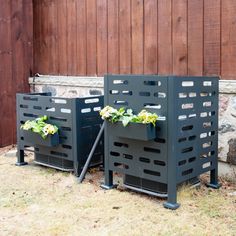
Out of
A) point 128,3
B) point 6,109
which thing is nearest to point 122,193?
point 128,3

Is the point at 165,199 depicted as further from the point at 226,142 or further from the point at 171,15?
the point at 171,15

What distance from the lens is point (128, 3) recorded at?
161 inches

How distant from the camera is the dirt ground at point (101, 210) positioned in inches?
97.3

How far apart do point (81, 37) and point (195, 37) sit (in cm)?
167

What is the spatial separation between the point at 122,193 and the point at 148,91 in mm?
855

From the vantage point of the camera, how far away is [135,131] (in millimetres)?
2871

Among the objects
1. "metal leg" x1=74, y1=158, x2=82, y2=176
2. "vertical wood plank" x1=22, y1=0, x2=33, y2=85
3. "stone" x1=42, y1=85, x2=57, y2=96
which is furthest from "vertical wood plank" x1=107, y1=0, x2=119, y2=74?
"vertical wood plank" x1=22, y1=0, x2=33, y2=85

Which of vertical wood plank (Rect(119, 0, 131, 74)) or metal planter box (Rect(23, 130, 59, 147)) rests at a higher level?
vertical wood plank (Rect(119, 0, 131, 74))

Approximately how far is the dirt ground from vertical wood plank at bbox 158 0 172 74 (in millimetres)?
1139

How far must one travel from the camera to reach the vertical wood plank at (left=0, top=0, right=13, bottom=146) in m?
4.98

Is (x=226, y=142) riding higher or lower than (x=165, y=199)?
higher

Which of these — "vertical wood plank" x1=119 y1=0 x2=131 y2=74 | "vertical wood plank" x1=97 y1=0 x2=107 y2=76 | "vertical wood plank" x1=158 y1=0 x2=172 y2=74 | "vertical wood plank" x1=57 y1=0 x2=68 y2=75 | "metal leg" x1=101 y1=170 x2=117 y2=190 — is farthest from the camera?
"vertical wood plank" x1=57 y1=0 x2=68 y2=75

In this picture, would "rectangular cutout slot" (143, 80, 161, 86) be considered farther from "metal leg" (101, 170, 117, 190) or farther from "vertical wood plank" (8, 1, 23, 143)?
"vertical wood plank" (8, 1, 23, 143)

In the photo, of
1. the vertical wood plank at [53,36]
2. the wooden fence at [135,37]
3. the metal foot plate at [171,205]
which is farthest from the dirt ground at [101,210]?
the vertical wood plank at [53,36]
